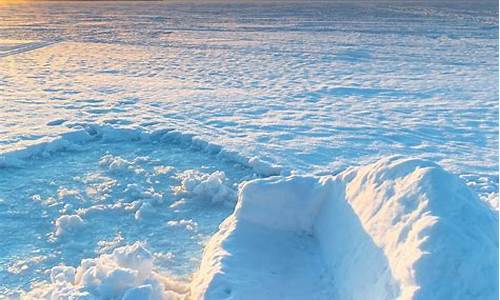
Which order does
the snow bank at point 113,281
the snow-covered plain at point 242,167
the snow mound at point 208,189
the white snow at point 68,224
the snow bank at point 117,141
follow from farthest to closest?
the snow bank at point 117,141 < the snow mound at point 208,189 < the white snow at point 68,224 < the snow bank at point 113,281 < the snow-covered plain at point 242,167

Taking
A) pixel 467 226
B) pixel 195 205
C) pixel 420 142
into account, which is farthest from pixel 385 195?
pixel 420 142

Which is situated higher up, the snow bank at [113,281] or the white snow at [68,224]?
the snow bank at [113,281]

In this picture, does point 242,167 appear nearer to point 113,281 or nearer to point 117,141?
point 117,141

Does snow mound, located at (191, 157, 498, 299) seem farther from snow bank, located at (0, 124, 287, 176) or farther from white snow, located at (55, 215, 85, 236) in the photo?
snow bank, located at (0, 124, 287, 176)

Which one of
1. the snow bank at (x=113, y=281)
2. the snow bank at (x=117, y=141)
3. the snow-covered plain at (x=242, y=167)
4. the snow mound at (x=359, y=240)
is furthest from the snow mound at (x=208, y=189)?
the snow bank at (x=113, y=281)

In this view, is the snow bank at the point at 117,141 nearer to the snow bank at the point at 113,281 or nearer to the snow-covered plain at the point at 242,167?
the snow-covered plain at the point at 242,167

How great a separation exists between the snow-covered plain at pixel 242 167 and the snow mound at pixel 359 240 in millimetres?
13

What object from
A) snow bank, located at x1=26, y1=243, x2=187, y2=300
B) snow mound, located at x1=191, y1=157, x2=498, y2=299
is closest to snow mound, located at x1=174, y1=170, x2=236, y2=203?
snow mound, located at x1=191, y1=157, x2=498, y2=299

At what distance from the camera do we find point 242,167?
7184mm

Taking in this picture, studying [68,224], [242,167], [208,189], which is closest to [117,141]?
[242,167]

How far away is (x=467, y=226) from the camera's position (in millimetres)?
3092

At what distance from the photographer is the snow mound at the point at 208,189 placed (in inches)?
239

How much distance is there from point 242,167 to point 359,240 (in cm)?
371

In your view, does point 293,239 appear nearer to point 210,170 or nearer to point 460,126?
point 210,170
